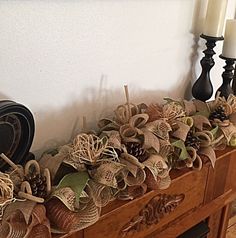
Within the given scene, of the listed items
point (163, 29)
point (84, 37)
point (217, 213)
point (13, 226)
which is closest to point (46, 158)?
point (13, 226)

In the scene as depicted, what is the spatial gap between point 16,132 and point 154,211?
1.43 feet

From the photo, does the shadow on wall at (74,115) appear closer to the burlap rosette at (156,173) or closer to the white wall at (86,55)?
the white wall at (86,55)

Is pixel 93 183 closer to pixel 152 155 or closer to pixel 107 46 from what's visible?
pixel 152 155

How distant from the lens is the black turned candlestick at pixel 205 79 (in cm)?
138

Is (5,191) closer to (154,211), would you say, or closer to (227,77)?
(154,211)

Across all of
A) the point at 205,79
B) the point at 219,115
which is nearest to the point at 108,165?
the point at 219,115

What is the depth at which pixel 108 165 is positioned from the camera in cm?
96

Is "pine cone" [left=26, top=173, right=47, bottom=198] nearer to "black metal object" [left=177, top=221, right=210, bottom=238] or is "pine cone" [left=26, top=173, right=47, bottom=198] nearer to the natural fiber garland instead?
the natural fiber garland

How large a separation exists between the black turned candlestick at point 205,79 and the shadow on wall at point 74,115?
0.72 ft

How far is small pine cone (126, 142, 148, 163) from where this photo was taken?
1.03m

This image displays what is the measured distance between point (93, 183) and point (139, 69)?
0.46 m

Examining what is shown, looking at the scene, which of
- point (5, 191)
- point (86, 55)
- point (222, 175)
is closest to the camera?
point (5, 191)

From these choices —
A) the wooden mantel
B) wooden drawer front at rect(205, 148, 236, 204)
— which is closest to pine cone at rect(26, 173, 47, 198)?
the wooden mantel

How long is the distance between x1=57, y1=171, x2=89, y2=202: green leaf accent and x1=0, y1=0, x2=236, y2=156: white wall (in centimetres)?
20
